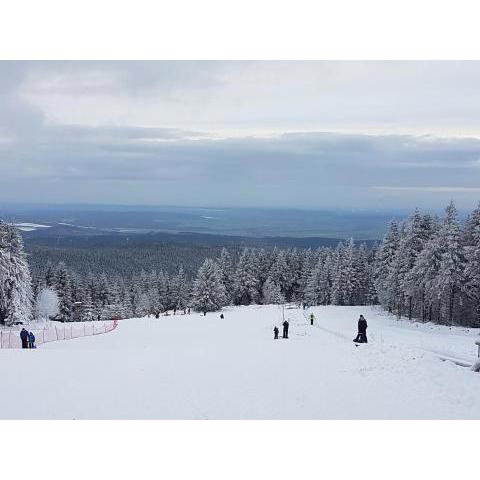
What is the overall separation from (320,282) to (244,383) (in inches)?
2408

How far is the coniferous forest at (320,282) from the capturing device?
4553 centimetres

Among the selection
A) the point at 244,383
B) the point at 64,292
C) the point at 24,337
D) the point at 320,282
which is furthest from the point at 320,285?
the point at 244,383

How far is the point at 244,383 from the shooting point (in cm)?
1734

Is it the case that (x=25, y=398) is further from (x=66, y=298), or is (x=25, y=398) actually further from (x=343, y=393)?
(x=66, y=298)

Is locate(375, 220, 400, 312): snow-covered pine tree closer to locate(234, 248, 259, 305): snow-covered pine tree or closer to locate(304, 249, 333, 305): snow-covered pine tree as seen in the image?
locate(304, 249, 333, 305): snow-covered pine tree

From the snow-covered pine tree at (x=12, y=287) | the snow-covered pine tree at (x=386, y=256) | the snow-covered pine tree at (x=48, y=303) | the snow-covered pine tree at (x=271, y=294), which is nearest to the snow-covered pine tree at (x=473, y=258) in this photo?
the snow-covered pine tree at (x=386, y=256)

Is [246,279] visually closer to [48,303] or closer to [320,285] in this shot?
[320,285]

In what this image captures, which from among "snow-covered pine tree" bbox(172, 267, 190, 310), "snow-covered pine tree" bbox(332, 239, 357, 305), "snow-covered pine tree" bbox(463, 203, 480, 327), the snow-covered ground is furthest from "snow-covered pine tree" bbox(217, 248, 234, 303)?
the snow-covered ground

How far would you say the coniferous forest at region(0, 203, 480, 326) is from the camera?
45.5 metres

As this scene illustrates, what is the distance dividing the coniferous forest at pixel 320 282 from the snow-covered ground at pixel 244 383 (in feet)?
71.8

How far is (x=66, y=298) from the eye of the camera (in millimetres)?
72562

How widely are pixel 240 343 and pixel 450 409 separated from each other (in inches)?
628

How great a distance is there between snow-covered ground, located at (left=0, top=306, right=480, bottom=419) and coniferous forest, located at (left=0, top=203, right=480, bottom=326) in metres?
21.9

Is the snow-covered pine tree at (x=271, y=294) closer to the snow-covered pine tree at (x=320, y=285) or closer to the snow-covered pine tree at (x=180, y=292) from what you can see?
the snow-covered pine tree at (x=320, y=285)
